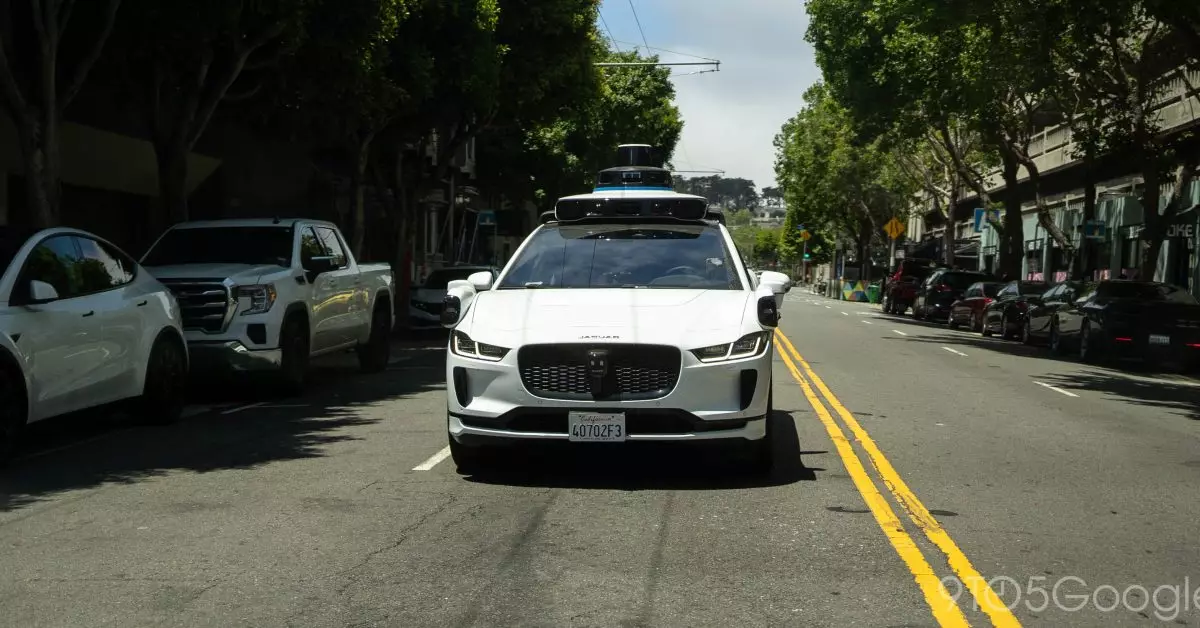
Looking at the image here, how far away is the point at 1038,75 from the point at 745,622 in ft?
76.8

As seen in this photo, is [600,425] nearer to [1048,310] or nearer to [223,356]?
[223,356]

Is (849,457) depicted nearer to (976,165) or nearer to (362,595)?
(362,595)

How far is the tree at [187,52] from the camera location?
1591 cm

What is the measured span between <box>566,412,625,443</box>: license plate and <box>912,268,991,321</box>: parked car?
3195 cm

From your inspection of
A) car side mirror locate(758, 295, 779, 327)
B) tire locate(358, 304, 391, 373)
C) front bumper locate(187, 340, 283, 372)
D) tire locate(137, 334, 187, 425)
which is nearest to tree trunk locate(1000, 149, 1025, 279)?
tire locate(358, 304, 391, 373)

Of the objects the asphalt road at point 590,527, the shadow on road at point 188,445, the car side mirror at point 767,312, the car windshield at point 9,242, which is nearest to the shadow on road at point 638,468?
the asphalt road at point 590,527

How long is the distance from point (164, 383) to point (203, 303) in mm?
1769

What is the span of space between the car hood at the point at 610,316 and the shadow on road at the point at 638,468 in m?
0.73

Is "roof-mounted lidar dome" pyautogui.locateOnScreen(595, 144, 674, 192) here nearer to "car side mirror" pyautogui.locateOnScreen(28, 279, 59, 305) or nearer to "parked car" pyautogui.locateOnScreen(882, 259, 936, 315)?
"parked car" pyautogui.locateOnScreen(882, 259, 936, 315)

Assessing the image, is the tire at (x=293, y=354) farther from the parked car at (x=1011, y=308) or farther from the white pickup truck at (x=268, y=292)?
the parked car at (x=1011, y=308)

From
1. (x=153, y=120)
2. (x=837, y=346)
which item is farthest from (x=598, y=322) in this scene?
(x=837, y=346)

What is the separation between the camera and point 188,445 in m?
10.2

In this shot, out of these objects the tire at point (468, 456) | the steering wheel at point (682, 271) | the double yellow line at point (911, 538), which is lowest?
the double yellow line at point (911, 538)

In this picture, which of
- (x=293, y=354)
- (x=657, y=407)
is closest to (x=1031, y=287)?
(x=293, y=354)
